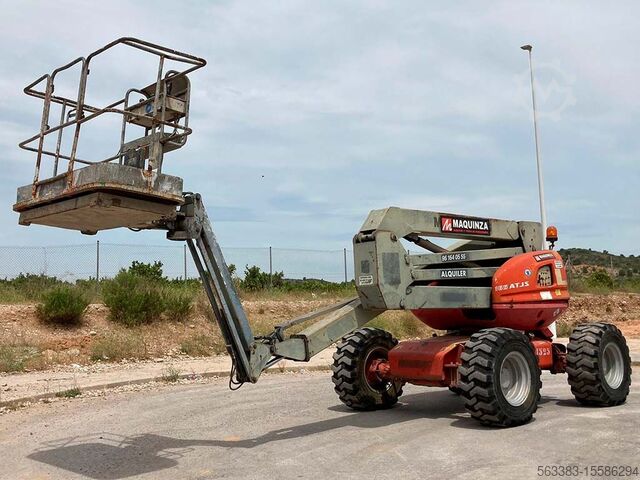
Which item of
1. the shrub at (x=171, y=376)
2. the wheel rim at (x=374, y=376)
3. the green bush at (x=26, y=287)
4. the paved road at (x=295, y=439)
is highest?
the green bush at (x=26, y=287)

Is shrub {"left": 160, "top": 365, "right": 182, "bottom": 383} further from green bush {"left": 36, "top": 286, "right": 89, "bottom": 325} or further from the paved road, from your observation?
green bush {"left": 36, "top": 286, "right": 89, "bottom": 325}

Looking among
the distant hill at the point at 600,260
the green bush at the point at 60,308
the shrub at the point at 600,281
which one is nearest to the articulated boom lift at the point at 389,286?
the green bush at the point at 60,308

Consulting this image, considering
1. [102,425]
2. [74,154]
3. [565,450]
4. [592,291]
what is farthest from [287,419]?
[592,291]

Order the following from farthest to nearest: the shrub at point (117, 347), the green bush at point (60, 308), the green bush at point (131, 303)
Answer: the green bush at point (131, 303) → the green bush at point (60, 308) → the shrub at point (117, 347)

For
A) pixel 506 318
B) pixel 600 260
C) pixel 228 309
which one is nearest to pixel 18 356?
pixel 228 309

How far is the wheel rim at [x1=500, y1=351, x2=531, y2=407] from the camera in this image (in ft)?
27.7

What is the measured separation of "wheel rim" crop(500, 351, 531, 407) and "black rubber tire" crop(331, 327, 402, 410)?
175 centimetres

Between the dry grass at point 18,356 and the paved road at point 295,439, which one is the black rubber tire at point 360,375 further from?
the dry grass at point 18,356

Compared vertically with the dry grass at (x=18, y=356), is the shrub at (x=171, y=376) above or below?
below

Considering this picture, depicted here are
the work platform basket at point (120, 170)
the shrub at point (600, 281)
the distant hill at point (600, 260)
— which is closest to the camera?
the work platform basket at point (120, 170)

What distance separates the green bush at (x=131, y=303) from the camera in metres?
20.2

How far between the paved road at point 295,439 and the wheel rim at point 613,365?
40 centimetres

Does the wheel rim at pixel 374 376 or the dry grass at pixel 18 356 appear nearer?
the wheel rim at pixel 374 376

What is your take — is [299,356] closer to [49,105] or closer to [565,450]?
[565,450]
